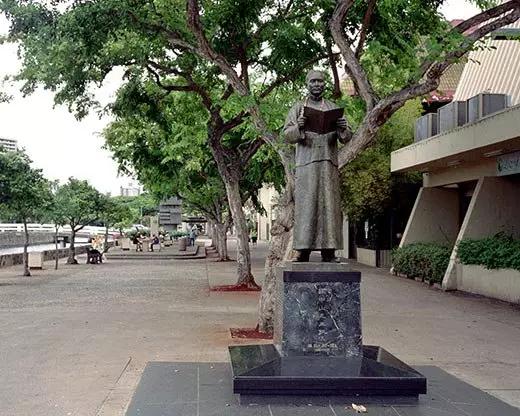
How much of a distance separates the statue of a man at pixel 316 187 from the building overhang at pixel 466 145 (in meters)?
10.0

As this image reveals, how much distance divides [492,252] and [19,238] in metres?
45.6

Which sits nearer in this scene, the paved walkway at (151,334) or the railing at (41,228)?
the paved walkway at (151,334)

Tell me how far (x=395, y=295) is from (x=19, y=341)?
1073 cm

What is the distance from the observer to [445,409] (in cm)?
651

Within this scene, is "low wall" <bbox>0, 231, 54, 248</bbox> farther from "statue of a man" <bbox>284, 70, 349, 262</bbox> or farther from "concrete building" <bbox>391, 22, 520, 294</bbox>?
"statue of a man" <bbox>284, 70, 349, 262</bbox>

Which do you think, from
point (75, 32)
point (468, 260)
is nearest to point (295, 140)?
point (75, 32)

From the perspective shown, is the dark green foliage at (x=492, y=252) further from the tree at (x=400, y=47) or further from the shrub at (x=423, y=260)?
the tree at (x=400, y=47)

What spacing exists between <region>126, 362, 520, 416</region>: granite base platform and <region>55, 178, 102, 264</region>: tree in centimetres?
2406

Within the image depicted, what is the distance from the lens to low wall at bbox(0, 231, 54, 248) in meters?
52.3

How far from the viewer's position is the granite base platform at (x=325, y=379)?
666cm

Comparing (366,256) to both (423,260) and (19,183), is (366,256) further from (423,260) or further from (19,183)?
(19,183)

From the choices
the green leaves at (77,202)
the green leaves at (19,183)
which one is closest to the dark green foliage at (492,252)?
the green leaves at (19,183)

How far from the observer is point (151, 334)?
37.8 feet

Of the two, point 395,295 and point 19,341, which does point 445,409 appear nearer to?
point 19,341
